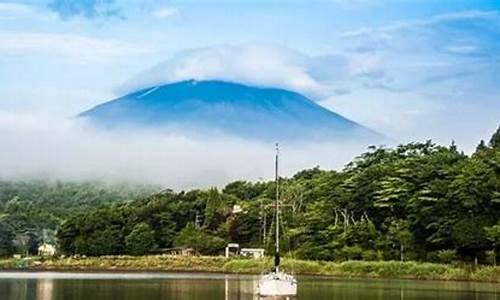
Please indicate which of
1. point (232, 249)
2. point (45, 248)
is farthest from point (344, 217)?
point (45, 248)

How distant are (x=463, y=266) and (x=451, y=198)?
427 centimetres

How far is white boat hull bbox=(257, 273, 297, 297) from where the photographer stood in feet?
122

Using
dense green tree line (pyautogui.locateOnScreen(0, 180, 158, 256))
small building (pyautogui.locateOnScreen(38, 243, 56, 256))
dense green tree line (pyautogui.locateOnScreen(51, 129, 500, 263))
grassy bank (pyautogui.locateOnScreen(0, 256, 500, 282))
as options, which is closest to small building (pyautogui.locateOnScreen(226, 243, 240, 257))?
dense green tree line (pyautogui.locateOnScreen(51, 129, 500, 263))

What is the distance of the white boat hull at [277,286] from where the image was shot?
3712cm

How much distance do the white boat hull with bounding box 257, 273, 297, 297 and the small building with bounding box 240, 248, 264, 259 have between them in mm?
30998

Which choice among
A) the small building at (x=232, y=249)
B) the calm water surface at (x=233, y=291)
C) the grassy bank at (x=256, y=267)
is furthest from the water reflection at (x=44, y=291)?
the small building at (x=232, y=249)

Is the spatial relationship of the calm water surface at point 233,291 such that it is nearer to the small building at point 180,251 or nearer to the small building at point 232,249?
the small building at point 232,249

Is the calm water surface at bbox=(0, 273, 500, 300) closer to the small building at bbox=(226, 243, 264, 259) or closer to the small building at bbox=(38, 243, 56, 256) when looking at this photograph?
the small building at bbox=(226, 243, 264, 259)

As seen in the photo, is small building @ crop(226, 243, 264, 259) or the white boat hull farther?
A: small building @ crop(226, 243, 264, 259)

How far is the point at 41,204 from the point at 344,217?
314ft

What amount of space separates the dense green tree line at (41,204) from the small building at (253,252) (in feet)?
93.9

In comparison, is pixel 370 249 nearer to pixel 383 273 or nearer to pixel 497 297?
pixel 383 273

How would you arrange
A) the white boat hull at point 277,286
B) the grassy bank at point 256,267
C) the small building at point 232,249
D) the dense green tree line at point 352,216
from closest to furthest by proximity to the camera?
the white boat hull at point 277,286
the grassy bank at point 256,267
the dense green tree line at point 352,216
the small building at point 232,249

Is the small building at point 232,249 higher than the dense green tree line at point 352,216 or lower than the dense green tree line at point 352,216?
lower
